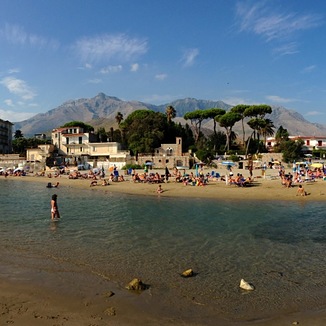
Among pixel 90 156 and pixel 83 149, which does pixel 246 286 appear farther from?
pixel 83 149

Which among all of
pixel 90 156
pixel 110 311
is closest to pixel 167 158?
pixel 90 156

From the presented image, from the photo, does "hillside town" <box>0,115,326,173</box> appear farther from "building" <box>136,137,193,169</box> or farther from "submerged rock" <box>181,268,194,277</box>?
"submerged rock" <box>181,268,194,277</box>

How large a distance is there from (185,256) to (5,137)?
294 feet

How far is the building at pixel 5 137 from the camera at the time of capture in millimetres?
86875

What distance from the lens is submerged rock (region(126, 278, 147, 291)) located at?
848 centimetres

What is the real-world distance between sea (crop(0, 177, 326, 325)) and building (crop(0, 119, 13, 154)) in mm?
73928

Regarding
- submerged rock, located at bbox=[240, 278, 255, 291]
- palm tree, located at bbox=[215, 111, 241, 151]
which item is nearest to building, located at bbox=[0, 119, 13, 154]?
palm tree, located at bbox=[215, 111, 241, 151]

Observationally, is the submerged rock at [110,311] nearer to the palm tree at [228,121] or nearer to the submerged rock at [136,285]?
the submerged rock at [136,285]

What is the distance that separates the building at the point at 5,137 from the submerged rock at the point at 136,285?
86.4m

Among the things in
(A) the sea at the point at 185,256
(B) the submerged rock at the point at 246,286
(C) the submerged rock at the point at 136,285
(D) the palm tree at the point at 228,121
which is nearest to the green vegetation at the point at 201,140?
(D) the palm tree at the point at 228,121

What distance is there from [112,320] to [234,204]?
59.1ft

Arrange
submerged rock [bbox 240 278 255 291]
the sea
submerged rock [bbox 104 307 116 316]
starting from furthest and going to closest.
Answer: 1. submerged rock [bbox 240 278 255 291]
2. the sea
3. submerged rock [bbox 104 307 116 316]

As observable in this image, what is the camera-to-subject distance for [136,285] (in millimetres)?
8500

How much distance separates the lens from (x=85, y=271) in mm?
9867
